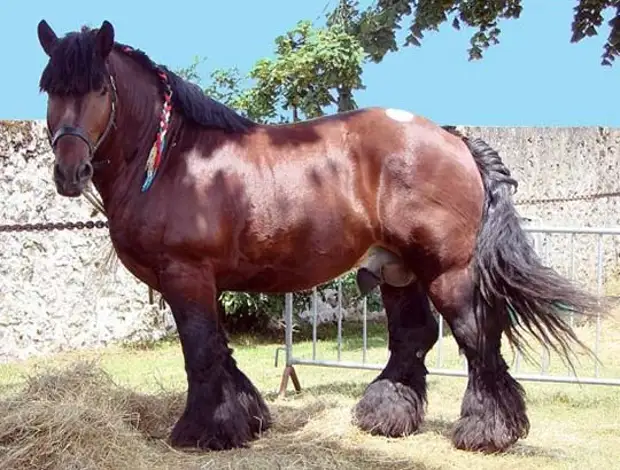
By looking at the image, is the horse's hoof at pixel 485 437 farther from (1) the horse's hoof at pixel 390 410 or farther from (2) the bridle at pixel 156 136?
(2) the bridle at pixel 156 136

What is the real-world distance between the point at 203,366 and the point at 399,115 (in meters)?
1.60

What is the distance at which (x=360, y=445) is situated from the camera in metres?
4.29

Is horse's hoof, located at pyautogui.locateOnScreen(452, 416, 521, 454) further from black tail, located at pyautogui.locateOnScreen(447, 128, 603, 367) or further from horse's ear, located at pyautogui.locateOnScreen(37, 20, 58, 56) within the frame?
horse's ear, located at pyautogui.locateOnScreen(37, 20, 58, 56)

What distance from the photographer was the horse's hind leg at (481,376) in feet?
13.2

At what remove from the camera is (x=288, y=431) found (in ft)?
14.8

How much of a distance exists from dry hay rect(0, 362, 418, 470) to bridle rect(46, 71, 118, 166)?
118 cm

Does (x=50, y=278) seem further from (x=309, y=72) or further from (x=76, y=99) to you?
(x=76, y=99)

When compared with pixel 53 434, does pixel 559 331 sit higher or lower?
higher

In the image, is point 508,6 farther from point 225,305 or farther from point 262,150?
point 262,150

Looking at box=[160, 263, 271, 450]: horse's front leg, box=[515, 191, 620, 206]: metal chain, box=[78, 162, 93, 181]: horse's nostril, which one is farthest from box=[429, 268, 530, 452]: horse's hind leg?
box=[515, 191, 620, 206]: metal chain

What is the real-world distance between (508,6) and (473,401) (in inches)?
300

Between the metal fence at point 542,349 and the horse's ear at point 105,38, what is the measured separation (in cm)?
236

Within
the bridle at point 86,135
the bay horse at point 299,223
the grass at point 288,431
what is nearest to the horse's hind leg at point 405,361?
the grass at point 288,431

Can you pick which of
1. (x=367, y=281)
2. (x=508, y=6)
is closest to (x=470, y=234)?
(x=367, y=281)
